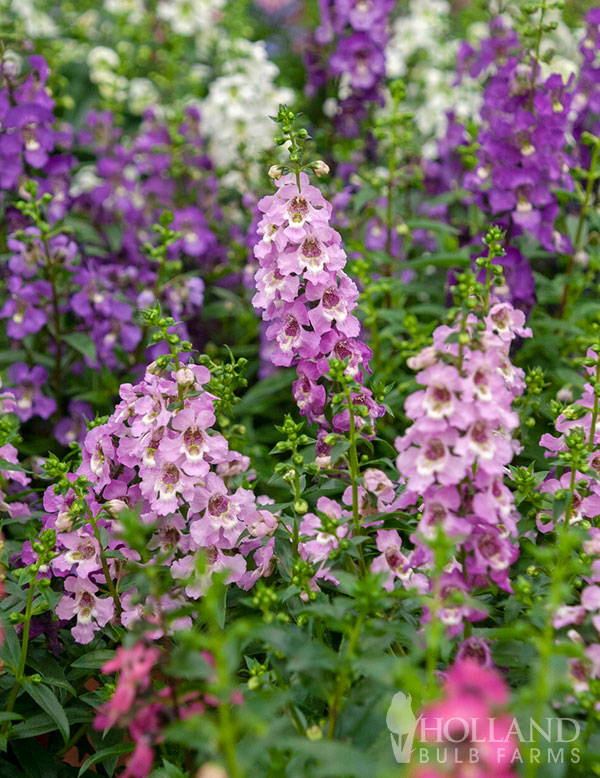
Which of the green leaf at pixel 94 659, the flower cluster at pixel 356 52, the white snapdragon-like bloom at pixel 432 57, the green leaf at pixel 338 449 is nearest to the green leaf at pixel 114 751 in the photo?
the green leaf at pixel 94 659

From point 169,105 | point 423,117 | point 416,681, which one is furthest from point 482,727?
point 423,117

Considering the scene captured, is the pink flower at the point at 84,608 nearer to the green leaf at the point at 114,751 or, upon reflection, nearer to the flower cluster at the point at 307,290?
the green leaf at the point at 114,751

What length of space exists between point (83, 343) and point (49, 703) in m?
→ 1.28

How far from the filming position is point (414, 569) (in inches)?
73.0

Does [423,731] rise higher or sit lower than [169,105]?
lower

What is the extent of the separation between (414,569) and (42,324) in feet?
5.01

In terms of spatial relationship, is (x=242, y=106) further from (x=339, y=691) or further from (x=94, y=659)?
(x=339, y=691)

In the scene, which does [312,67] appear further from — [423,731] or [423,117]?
[423,731]

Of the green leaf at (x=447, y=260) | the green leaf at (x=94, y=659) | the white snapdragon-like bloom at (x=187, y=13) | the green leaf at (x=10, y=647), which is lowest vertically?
the green leaf at (x=94, y=659)

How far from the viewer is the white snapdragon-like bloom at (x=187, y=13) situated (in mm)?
5199

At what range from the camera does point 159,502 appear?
5.70 ft

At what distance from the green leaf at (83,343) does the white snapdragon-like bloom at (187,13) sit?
9.89 ft

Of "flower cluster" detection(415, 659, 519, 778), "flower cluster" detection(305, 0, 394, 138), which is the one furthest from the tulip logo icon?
"flower cluster" detection(305, 0, 394, 138)

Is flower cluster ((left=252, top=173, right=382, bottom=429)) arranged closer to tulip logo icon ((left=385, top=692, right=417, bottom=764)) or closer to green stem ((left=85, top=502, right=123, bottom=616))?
green stem ((left=85, top=502, right=123, bottom=616))
